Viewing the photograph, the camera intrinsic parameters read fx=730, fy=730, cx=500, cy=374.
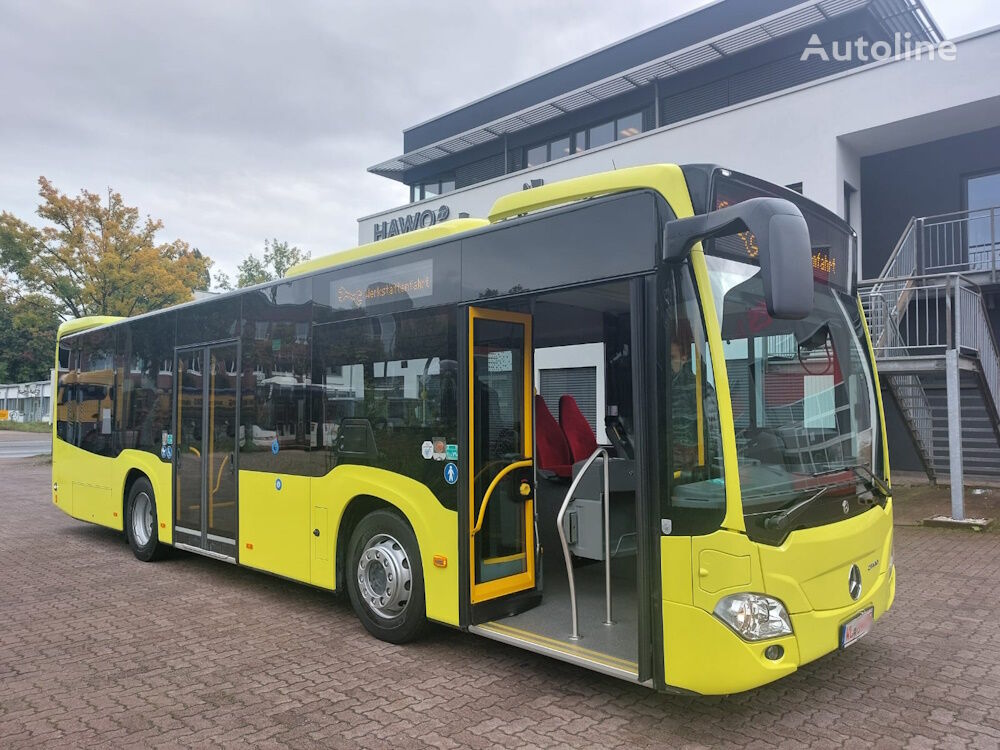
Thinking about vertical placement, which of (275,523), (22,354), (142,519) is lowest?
(142,519)

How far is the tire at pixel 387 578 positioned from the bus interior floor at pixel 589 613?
28.6 inches

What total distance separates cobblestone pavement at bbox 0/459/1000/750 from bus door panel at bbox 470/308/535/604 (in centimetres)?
63

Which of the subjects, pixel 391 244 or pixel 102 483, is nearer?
pixel 391 244

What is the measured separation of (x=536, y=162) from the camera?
70.9ft

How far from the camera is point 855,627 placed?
405 centimetres

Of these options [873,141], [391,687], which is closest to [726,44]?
[873,141]

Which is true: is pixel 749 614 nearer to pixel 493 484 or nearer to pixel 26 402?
pixel 493 484

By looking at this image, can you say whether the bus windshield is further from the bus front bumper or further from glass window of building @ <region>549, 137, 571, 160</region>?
glass window of building @ <region>549, 137, 571, 160</region>

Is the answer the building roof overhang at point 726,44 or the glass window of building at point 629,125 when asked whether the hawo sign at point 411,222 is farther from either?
the glass window of building at point 629,125

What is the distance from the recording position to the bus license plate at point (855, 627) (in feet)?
13.0

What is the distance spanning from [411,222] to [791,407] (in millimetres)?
19018

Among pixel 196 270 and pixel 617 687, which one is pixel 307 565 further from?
pixel 196 270

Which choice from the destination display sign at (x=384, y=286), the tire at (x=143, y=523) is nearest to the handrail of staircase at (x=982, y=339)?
the destination display sign at (x=384, y=286)

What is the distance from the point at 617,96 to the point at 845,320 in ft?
53.3
